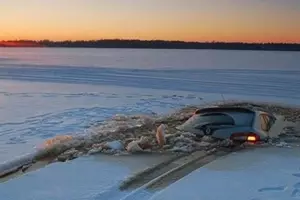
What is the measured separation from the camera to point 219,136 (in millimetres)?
11352

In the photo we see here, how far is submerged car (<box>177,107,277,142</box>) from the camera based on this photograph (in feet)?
36.7

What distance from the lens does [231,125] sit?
1126 centimetres

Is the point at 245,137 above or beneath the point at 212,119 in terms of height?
beneath

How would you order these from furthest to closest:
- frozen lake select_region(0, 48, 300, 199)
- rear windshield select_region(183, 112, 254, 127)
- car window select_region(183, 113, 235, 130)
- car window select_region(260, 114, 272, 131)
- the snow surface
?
frozen lake select_region(0, 48, 300, 199) < car window select_region(260, 114, 272, 131) < car window select_region(183, 113, 235, 130) < rear windshield select_region(183, 112, 254, 127) < the snow surface

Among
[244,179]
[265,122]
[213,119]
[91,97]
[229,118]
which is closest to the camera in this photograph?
[244,179]

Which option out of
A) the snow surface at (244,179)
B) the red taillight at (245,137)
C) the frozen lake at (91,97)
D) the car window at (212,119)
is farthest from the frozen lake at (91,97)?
the red taillight at (245,137)

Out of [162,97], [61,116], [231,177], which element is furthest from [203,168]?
[162,97]

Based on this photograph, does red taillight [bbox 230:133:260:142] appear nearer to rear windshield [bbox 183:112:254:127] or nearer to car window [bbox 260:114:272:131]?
rear windshield [bbox 183:112:254:127]

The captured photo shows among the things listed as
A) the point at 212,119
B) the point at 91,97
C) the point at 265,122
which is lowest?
the point at 91,97

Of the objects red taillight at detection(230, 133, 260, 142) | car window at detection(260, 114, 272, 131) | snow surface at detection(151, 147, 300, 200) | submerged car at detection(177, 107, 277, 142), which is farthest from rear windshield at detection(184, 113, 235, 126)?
snow surface at detection(151, 147, 300, 200)

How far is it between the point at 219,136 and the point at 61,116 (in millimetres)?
6841

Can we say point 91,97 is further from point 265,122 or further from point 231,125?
point 231,125

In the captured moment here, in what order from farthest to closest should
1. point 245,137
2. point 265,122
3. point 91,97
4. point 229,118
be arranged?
1. point 91,97
2. point 265,122
3. point 229,118
4. point 245,137

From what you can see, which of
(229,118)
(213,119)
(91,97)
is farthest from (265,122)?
(91,97)
